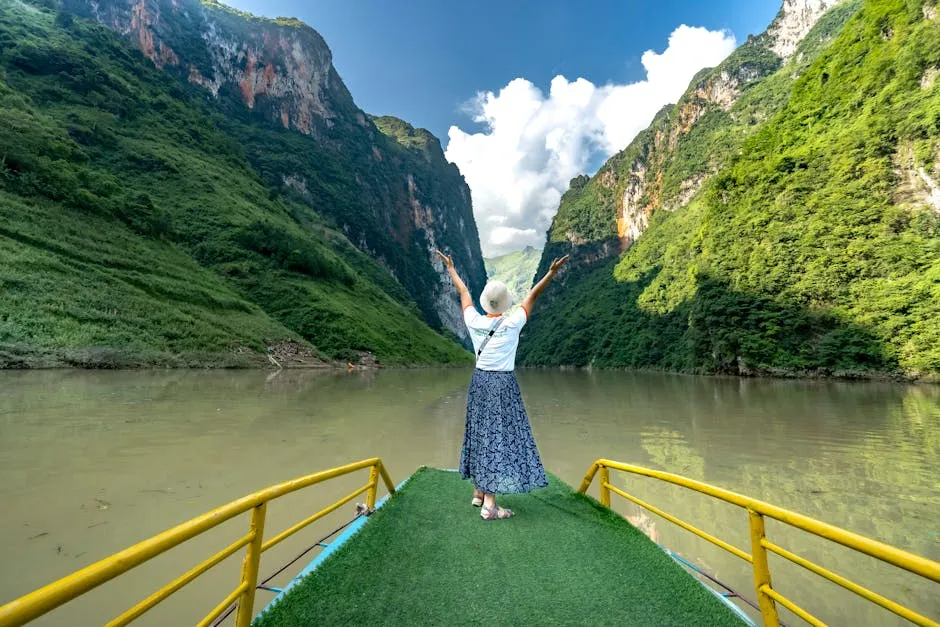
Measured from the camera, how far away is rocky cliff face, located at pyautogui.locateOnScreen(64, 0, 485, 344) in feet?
268

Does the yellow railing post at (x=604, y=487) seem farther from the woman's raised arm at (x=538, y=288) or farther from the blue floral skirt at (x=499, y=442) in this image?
the woman's raised arm at (x=538, y=288)

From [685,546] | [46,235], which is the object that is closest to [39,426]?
[685,546]

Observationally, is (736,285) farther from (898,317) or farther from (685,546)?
(685,546)

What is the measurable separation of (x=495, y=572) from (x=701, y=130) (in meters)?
117

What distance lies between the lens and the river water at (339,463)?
12.4ft

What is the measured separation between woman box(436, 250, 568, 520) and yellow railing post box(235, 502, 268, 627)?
210cm

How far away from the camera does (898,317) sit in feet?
91.8

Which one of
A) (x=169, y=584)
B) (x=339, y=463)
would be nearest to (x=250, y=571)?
(x=169, y=584)

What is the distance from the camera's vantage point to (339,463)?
294 inches

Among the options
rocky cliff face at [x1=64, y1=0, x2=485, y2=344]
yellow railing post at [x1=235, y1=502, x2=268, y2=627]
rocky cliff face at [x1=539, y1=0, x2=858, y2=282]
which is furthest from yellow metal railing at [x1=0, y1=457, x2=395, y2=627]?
rocky cliff face at [x1=539, y1=0, x2=858, y2=282]

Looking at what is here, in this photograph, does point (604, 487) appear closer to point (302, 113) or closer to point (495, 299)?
point (495, 299)

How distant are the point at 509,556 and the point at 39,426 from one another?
33.1ft

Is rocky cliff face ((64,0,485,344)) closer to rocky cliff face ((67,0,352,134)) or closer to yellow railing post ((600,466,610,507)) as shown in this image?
rocky cliff face ((67,0,352,134))

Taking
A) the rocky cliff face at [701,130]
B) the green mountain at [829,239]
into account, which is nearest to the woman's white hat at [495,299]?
the green mountain at [829,239]
